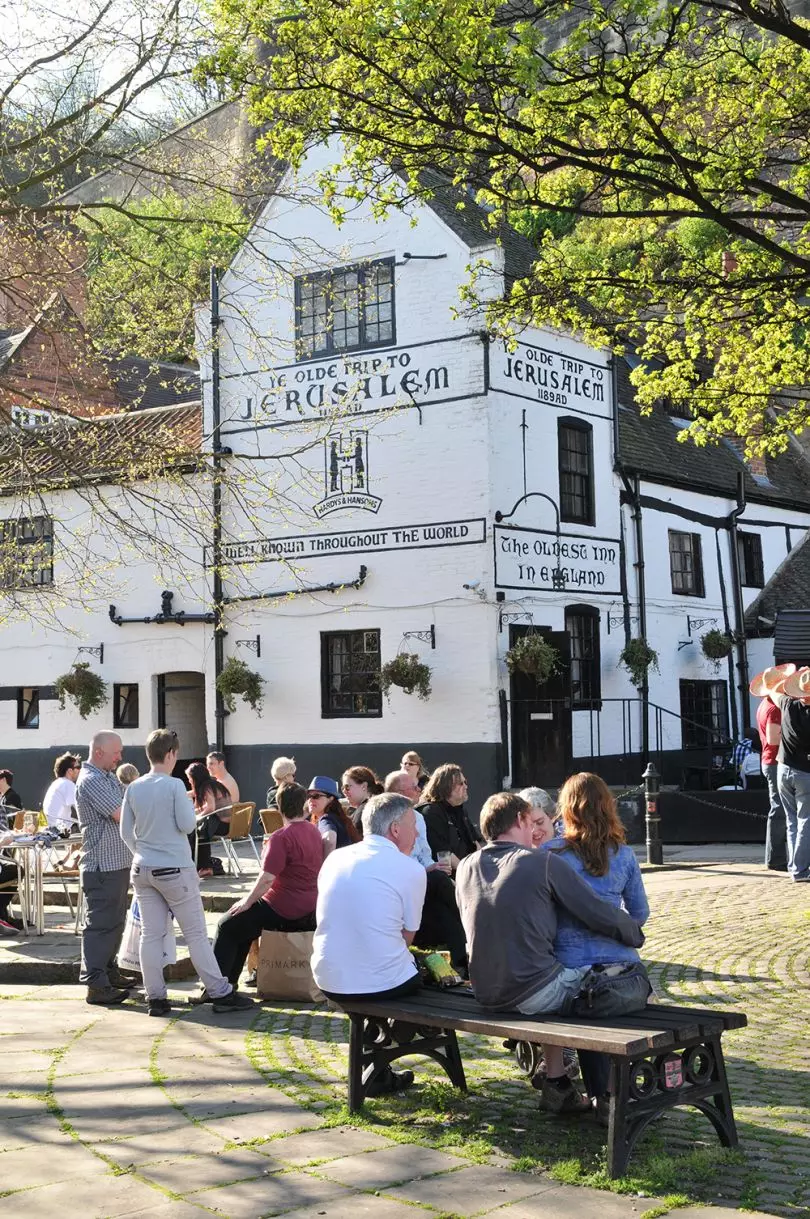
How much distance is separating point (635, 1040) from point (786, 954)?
5472 mm

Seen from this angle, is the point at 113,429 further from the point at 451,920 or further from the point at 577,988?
the point at 577,988

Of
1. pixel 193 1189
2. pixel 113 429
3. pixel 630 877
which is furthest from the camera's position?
pixel 113 429

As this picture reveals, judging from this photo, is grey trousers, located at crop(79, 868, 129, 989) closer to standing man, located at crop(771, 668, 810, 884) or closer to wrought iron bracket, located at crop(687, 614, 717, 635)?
standing man, located at crop(771, 668, 810, 884)

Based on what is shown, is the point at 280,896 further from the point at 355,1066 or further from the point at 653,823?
the point at 653,823

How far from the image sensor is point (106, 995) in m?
9.17

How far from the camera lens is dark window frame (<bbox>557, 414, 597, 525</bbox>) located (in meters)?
22.5

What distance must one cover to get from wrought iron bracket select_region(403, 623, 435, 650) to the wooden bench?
1438cm

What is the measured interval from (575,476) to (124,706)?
954 centimetres

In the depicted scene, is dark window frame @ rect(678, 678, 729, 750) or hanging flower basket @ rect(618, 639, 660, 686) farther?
dark window frame @ rect(678, 678, 729, 750)

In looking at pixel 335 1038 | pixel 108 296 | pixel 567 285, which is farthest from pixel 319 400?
pixel 335 1038

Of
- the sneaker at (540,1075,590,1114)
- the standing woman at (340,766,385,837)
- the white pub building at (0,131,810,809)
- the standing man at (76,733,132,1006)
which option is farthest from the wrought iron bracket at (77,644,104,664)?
the sneaker at (540,1075,590,1114)

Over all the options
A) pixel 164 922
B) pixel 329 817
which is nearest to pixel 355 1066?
pixel 164 922

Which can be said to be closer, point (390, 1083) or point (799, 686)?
point (390, 1083)

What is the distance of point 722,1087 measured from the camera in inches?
222
